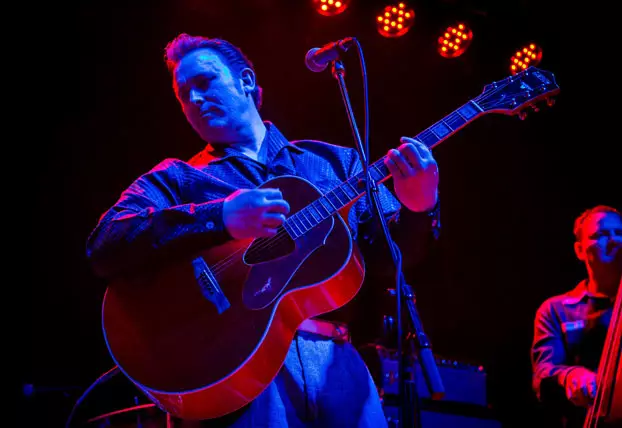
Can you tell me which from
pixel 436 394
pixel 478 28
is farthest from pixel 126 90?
pixel 436 394

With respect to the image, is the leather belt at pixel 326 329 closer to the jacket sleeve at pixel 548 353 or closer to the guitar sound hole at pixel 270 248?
the guitar sound hole at pixel 270 248

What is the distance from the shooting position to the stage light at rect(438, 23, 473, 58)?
4.97m

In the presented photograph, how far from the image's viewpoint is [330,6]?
15.4ft

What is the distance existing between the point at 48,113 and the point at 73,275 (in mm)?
1471

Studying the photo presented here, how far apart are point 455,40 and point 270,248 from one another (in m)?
3.63

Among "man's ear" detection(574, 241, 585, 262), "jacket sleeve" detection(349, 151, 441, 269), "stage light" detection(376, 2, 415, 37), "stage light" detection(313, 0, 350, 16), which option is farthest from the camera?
"man's ear" detection(574, 241, 585, 262)

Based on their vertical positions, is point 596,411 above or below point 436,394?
below

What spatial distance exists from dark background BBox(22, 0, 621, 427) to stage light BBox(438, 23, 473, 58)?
0.33 ft

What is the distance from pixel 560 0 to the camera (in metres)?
4.79

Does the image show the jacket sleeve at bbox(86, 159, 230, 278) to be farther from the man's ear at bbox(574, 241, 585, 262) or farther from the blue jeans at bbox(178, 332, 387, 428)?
the man's ear at bbox(574, 241, 585, 262)

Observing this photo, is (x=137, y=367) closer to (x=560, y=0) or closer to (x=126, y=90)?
(x=126, y=90)

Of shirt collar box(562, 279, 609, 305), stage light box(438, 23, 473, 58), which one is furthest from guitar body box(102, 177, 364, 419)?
shirt collar box(562, 279, 609, 305)

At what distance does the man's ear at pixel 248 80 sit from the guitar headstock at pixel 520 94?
125 centimetres

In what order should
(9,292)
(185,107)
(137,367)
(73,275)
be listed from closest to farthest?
(137,367)
(185,107)
(9,292)
(73,275)
